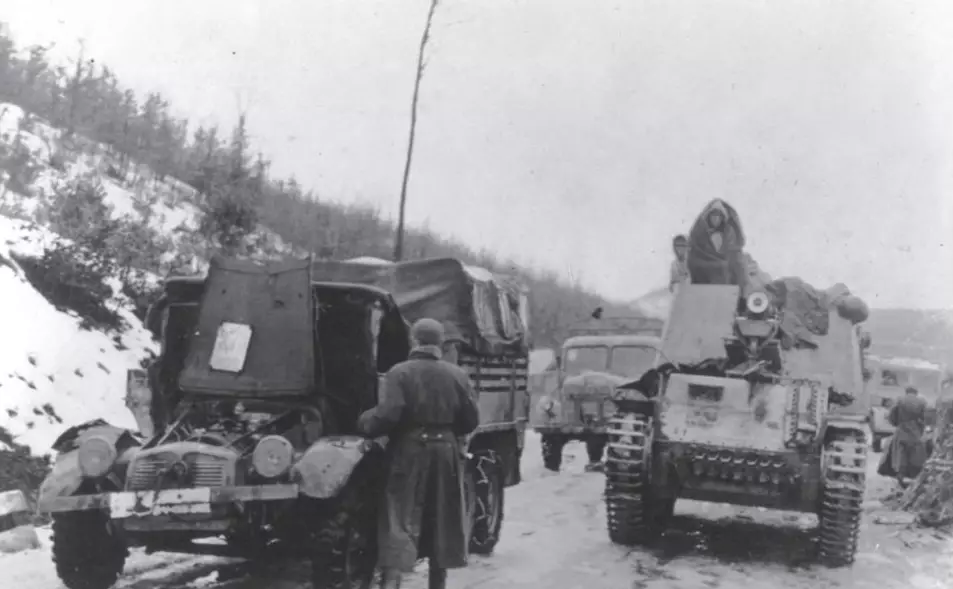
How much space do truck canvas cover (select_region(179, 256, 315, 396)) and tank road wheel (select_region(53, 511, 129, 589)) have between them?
3.51 feet

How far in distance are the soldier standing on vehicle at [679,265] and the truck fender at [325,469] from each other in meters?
6.22

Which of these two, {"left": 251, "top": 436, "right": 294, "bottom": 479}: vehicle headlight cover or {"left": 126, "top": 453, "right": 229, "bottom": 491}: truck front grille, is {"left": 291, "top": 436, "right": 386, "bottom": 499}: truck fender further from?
{"left": 126, "top": 453, "right": 229, "bottom": 491}: truck front grille

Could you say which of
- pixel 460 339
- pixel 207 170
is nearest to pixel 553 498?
pixel 460 339

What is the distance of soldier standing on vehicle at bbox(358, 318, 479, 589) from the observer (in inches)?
250

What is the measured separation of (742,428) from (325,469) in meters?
5.10

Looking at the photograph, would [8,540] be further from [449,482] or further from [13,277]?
[13,277]

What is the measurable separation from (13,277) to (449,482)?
745 cm

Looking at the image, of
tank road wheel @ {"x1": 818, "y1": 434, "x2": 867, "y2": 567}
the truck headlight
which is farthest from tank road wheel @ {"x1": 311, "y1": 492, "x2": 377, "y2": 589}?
the truck headlight

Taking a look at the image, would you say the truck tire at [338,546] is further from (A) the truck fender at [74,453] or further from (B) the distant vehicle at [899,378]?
(B) the distant vehicle at [899,378]

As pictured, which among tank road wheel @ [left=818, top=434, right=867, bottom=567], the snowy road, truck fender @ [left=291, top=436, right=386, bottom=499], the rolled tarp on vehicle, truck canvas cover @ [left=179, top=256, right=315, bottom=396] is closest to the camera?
truck fender @ [left=291, top=436, right=386, bottom=499]

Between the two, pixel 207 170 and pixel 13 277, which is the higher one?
pixel 207 170

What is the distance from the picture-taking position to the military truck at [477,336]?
8.62 metres

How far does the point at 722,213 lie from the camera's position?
11.5m

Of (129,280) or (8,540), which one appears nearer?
(8,540)
